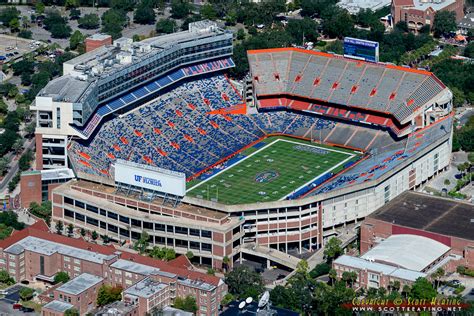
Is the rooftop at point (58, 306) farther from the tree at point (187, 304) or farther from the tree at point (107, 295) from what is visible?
the tree at point (187, 304)

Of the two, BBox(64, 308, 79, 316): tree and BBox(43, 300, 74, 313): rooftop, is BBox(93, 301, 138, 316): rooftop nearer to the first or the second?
BBox(64, 308, 79, 316): tree

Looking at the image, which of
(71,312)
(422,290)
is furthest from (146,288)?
(422,290)

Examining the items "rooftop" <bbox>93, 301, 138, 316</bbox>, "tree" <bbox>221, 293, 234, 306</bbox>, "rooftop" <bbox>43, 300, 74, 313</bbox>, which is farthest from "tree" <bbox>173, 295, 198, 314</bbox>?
"rooftop" <bbox>43, 300, 74, 313</bbox>

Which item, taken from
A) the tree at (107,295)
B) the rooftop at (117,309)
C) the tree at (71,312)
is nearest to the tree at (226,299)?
the rooftop at (117,309)

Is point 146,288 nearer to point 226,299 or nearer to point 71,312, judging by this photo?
point 71,312

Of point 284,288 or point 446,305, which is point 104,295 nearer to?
point 284,288

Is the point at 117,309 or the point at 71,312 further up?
the point at 117,309
